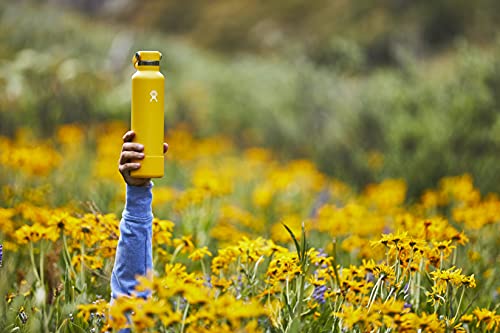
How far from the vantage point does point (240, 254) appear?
229 cm

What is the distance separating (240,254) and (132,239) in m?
0.40

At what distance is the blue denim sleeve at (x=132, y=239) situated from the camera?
207 centimetres

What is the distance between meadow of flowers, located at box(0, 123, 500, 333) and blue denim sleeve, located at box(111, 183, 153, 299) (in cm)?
11

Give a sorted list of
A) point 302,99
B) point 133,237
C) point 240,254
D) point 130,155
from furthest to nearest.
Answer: point 302,99
point 240,254
point 133,237
point 130,155

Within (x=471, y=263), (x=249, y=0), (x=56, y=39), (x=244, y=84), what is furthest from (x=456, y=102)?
(x=249, y=0)

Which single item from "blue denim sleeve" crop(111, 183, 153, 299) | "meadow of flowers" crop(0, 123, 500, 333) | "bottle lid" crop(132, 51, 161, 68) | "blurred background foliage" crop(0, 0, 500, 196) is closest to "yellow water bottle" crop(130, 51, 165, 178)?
"bottle lid" crop(132, 51, 161, 68)

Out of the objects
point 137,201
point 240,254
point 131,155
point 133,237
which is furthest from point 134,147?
point 240,254

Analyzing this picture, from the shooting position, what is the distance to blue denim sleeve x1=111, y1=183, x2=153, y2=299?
6.80ft

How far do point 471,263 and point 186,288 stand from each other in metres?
2.09

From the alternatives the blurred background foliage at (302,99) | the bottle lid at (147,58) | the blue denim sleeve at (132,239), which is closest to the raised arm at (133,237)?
the blue denim sleeve at (132,239)

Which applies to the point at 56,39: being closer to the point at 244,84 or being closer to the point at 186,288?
the point at 244,84

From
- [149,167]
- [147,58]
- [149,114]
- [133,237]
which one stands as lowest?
[133,237]

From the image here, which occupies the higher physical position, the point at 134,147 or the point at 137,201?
the point at 134,147

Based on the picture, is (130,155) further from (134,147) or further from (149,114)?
(149,114)
